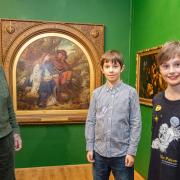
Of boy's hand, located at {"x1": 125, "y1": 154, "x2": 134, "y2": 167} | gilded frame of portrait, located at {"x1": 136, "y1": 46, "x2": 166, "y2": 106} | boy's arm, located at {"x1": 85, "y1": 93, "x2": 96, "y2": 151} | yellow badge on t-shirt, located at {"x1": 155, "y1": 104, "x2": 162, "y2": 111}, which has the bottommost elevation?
boy's hand, located at {"x1": 125, "y1": 154, "x2": 134, "y2": 167}

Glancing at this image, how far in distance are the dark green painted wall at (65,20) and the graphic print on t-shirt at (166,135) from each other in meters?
2.17

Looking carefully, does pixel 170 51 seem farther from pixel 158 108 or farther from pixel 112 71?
pixel 112 71

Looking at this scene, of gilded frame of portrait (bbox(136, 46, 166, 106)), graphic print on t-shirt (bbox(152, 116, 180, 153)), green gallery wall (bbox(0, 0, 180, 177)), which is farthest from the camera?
green gallery wall (bbox(0, 0, 180, 177))

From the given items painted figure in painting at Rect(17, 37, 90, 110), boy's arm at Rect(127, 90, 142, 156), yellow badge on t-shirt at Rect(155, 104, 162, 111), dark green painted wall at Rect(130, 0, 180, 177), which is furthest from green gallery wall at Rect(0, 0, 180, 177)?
yellow badge on t-shirt at Rect(155, 104, 162, 111)

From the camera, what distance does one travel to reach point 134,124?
176cm

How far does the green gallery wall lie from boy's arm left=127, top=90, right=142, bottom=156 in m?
1.15

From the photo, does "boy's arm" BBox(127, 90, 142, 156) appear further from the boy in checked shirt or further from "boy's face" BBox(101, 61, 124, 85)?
"boy's face" BBox(101, 61, 124, 85)

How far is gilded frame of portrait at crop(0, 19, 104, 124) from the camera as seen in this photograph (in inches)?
122

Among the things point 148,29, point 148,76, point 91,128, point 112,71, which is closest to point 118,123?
point 91,128

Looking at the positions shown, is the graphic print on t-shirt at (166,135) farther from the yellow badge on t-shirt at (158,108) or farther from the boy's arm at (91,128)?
the boy's arm at (91,128)

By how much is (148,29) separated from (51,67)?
134cm

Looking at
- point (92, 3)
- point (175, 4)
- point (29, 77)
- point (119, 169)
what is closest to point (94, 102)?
point (119, 169)

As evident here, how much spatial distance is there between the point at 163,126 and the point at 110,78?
26.8 inches

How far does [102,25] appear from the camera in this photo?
326 cm
